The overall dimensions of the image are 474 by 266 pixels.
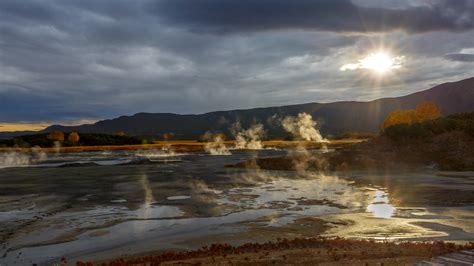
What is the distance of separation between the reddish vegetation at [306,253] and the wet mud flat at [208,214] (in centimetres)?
243

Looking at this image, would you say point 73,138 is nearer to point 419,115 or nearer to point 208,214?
point 419,115

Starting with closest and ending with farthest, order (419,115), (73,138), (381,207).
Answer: (381,207) → (419,115) → (73,138)

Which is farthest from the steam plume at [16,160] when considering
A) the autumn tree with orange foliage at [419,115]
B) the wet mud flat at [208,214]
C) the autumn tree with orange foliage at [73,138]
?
the autumn tree with orange foliage at [419,115]

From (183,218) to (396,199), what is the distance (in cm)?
1455

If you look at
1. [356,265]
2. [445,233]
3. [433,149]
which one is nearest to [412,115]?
[433,149]

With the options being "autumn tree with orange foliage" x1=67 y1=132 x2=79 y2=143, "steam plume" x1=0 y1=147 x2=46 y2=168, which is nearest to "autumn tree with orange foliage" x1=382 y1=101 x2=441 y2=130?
"steam plume" x1=0 y1=147 x2=46 y2=168

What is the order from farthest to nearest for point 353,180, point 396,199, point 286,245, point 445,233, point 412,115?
1. point 412,115
2. point 353,180
3. point 396,199
4. point 445,233
5. point 286,245

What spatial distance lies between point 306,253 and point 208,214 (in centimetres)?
1114

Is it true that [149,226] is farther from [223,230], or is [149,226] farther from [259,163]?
[259,163]

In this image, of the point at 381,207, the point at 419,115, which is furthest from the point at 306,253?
the point at 419,115

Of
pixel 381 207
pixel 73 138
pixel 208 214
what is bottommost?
pixel 381 207

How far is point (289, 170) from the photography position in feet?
178

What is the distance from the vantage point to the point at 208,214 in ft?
77.9

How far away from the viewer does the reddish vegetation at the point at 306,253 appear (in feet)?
41.0
